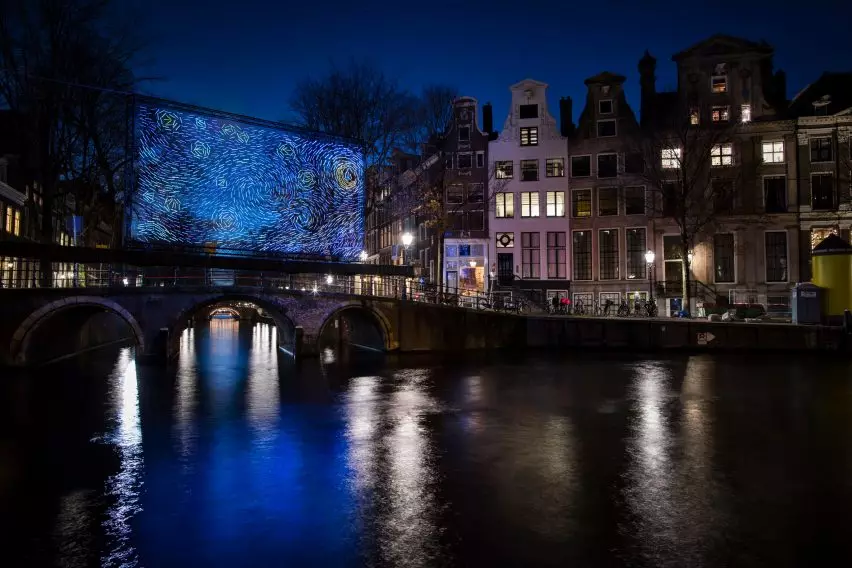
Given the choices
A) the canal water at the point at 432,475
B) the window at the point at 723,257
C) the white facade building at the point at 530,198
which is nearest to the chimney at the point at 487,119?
the white facade building at the point at 530,198

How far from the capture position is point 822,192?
4984 cm

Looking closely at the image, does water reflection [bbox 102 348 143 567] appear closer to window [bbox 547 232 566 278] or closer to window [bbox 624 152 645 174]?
window [bbox 547 232 566 278]

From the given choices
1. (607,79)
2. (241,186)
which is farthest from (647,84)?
(241,186)

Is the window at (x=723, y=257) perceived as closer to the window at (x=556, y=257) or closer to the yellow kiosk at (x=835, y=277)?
the window at (x=556, y=257)

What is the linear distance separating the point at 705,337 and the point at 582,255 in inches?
613

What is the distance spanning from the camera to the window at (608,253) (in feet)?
173

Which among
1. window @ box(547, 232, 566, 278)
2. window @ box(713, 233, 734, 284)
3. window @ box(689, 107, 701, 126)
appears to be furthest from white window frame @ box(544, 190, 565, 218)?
window @ box(713, 233, 734, 284)

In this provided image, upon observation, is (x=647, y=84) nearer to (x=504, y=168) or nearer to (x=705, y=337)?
(x=504, y=168)

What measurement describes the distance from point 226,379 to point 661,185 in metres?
33.4

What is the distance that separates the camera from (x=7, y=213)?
47312 millimetres

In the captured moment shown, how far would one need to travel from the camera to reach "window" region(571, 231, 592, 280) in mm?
53438

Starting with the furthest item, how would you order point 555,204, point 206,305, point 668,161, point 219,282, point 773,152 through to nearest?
point 555,204
point 668,161
point 773,152
point 206,305
point 219,282

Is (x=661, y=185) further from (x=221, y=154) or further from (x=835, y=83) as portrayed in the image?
(x=221, y=154)

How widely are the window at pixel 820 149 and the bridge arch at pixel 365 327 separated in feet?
114
